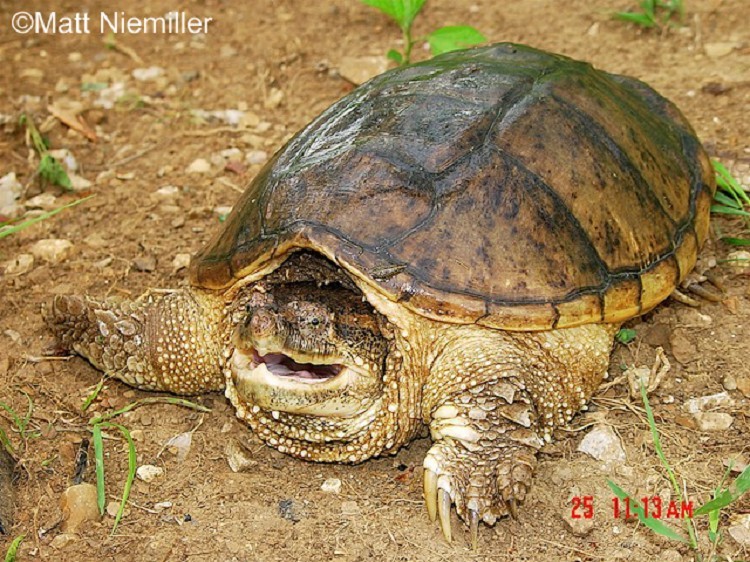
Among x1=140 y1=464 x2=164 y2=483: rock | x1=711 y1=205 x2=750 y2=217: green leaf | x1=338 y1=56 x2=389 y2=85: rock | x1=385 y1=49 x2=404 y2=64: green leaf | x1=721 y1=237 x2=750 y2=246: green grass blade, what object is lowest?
x1=140 y1=464 x2=164 y2=483: rock

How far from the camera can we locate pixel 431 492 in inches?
103

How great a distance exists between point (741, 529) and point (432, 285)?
1138 millimetres

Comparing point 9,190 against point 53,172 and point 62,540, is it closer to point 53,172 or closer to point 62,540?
A: point 53,172

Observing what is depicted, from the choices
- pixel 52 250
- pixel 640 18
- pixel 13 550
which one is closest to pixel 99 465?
pixel 13 550

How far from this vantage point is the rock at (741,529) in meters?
2.50

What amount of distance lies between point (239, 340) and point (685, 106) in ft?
9.48

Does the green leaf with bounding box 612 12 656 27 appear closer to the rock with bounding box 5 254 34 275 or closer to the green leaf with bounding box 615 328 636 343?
the green leaf with bounding box 615 328 636 343

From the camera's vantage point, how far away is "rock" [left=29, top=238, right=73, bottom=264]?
3812 mm

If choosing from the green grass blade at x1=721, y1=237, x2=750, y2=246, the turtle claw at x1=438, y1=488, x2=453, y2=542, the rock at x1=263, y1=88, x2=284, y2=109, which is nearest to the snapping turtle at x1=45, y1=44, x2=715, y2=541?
the turtle claw at x1=438, y1=488, x2=453, y2=542

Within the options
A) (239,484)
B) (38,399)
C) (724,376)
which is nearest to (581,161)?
(724,376)

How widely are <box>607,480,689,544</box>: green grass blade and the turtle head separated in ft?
2.35

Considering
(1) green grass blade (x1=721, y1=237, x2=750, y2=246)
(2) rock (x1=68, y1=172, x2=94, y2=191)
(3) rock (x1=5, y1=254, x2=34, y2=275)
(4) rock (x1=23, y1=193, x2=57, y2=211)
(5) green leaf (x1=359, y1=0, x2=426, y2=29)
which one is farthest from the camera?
(5) green leaf (x1=359, y1=0, x2=426, y2=29)

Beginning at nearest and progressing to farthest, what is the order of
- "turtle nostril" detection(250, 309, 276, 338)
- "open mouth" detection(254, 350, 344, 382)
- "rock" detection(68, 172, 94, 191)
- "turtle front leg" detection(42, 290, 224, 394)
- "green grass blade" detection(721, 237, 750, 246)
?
"turtle nostril" detection(250, 309, 276, 338) → "open mouth" detection(254, 350, 344, 382) → "turtle front leg" detection(42, 290, 224, 394) → "green grass blade" detection(721, 237, 750, 246) → "rock" detection(68, 172, 94, 191)
